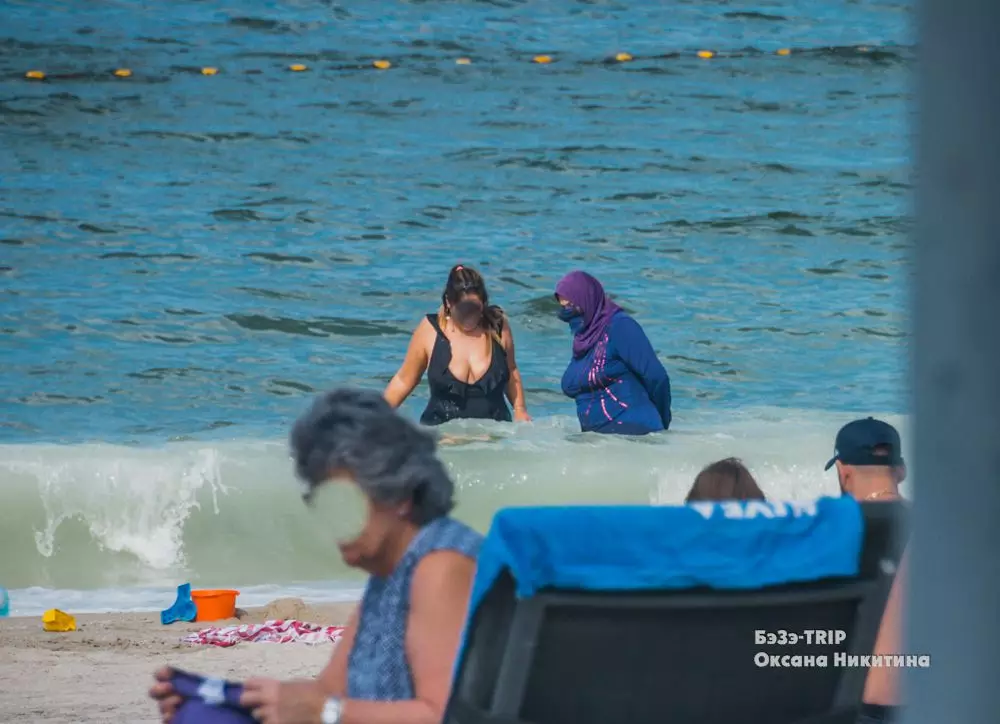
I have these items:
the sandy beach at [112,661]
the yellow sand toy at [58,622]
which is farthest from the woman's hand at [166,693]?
the yellow sand toy at [58,622]

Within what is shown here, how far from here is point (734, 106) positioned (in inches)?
1048

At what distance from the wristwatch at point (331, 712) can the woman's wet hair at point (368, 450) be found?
12.2 inches

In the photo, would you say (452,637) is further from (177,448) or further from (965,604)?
(177,448)

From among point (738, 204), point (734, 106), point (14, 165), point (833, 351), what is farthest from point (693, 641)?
point (734, 106)

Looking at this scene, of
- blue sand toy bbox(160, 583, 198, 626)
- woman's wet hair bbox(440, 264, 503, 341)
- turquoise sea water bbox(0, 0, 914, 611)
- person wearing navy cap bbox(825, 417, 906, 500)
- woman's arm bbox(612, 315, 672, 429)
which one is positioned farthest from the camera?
turquoise sea water bbox(0, 0, 914, 611)

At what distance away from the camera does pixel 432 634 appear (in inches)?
99.8

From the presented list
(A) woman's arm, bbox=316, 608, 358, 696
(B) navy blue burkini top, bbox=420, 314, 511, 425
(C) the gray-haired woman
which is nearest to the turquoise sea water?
(B) navy blue burkini top, bbox=420, 314, 511, 425

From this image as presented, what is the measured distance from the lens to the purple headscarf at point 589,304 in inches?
302

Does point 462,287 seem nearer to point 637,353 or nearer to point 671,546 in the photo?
point 637,353

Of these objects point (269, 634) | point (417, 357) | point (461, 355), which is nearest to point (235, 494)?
point (417, 357)

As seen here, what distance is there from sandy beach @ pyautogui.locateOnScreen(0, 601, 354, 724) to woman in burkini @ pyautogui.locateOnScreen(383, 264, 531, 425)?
139 cm

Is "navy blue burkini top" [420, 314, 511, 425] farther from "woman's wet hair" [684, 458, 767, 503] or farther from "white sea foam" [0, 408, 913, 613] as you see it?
"woman's wet hair" [684, 458, 767, 503]

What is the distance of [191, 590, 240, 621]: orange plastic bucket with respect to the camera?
A: 6727mm

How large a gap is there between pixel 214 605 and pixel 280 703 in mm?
4264
